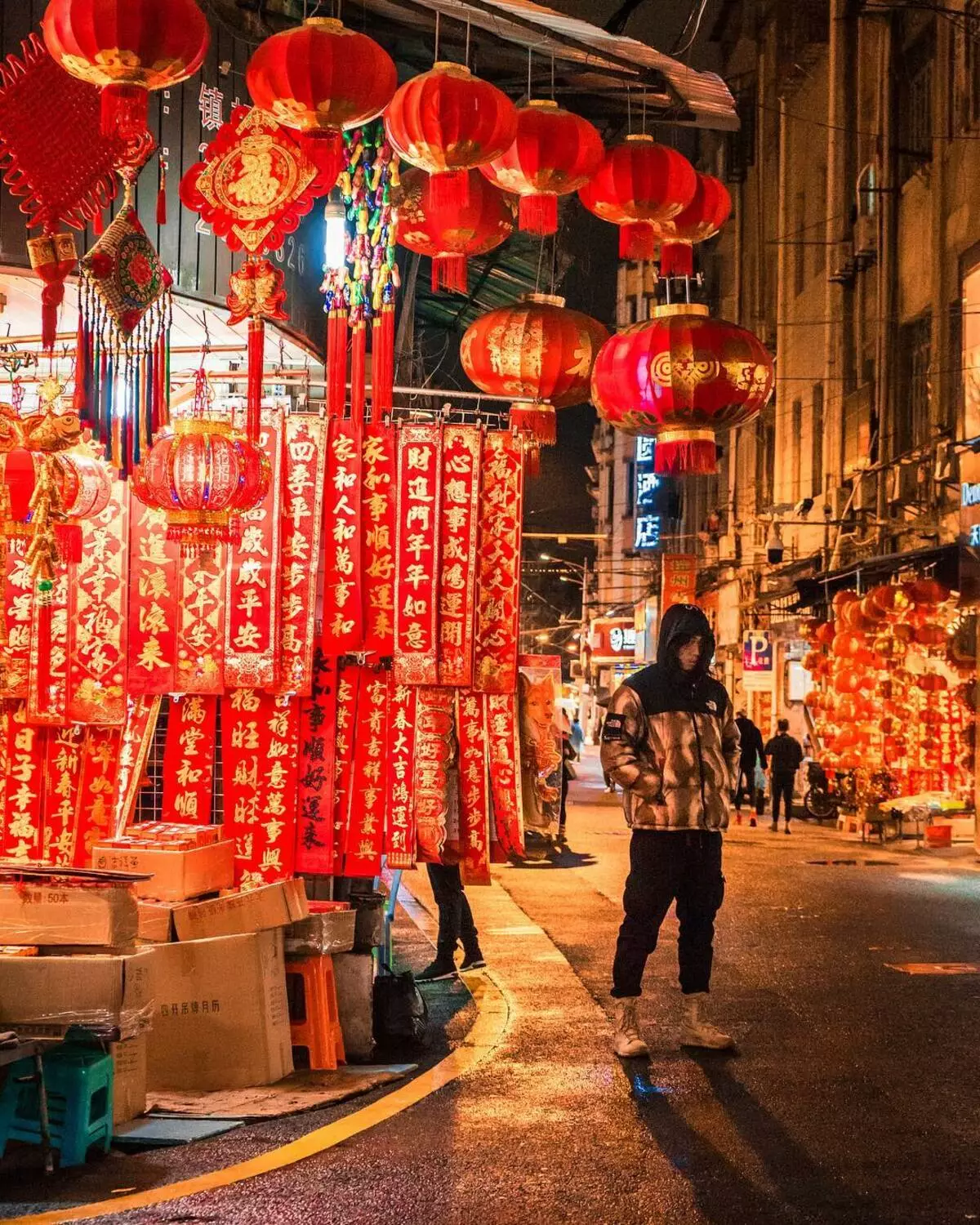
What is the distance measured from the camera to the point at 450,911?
12.0 meters

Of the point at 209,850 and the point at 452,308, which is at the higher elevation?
the point at 452,308

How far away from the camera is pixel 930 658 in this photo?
25.0 m

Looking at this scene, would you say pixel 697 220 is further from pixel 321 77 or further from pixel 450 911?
pixel 450 911

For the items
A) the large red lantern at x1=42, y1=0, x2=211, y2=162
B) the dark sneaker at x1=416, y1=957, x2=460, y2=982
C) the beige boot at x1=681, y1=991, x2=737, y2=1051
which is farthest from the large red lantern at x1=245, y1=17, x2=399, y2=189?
the dark sneaker at x1=416, y1=957, x2=460, y2=982

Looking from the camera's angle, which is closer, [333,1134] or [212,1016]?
[333,1134]

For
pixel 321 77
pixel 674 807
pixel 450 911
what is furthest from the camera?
pixel 450 911

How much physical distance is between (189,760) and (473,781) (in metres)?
1.87

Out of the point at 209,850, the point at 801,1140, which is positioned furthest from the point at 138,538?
the point at 801,1140

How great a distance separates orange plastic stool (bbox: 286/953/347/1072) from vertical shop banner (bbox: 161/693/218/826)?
5.60ft

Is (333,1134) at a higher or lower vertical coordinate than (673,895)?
Result: lower

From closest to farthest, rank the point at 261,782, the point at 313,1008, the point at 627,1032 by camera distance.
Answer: the point at 313,1008
the point at 627,1032
the point at 261,782

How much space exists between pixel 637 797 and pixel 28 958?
12.0 feet

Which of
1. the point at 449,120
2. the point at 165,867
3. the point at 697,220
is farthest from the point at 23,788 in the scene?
the point at 697,220

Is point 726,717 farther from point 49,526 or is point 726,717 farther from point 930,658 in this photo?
point 930,658
